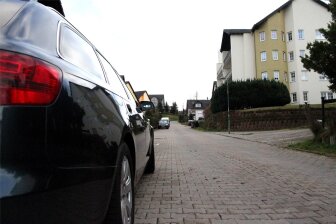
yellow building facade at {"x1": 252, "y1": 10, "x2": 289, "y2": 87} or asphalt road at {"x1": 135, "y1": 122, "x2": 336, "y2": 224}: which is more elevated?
yellow building facade at {"x1": 252, "y1": 10, "x2": 289, "y2": 87}

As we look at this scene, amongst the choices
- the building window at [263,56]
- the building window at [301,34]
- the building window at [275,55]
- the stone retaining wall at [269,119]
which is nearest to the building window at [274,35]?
the building window at [275,55]

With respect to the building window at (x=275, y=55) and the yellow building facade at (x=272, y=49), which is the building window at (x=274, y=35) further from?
the building window at (x=275, y=55)

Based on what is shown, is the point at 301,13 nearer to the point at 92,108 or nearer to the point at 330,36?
the point at 330,36

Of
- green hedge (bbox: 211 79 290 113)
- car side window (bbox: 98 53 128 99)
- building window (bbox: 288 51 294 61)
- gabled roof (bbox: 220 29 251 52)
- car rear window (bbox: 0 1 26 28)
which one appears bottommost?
car side window (bbox: 98 53 128 99)

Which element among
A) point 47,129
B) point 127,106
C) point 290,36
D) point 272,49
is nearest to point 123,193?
point 127,106

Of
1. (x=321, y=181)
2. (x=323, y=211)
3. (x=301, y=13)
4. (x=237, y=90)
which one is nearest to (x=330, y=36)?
(x=321, y=181)

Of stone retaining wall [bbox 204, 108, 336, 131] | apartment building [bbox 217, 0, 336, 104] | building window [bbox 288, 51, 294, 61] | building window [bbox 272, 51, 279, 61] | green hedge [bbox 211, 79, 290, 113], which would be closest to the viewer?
stone retaining wall [bbox 204, 108, 336, 131]

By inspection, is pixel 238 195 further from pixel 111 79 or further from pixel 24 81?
pixel 24 81

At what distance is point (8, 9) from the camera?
8.36ft

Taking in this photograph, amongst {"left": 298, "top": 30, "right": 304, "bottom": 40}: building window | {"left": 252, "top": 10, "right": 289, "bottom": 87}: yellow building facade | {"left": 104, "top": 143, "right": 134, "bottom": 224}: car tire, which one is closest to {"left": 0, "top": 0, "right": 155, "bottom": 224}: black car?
{"left": 104, "top": 143, "right": 134, "bottom": 224}: car tire

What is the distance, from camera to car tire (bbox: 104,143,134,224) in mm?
3182

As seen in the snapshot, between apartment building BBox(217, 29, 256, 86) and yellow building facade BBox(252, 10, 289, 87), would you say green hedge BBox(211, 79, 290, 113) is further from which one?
apartment building BBox(217, 29, 256, 86)

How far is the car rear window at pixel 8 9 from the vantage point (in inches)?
96.9

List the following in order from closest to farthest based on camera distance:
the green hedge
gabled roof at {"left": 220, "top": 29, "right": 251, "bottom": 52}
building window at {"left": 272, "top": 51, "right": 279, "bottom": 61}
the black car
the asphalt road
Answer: the black car
the asphalt road
the green hedge
building window at {"left": 272, "top": 51, "right": 279, "bottom": 61}
gabled roof at {"left": 220, "top": 29, "right": 251, "bottom": 52}
